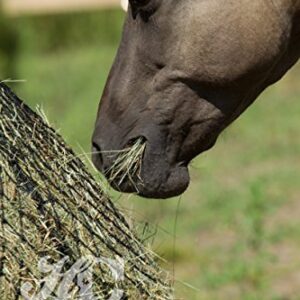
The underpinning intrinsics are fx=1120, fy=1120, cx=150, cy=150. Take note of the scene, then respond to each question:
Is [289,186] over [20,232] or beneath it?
beneath

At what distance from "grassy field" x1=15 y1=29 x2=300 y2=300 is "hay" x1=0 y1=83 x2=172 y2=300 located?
0.21 meters

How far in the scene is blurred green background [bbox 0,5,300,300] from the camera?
520cm

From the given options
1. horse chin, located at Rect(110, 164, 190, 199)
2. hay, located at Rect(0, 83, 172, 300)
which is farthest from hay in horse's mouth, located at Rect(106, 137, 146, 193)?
hay, located at Rect(0, 83, 172, 300)

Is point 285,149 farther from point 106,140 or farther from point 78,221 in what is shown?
point 78,221

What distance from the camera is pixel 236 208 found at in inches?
265

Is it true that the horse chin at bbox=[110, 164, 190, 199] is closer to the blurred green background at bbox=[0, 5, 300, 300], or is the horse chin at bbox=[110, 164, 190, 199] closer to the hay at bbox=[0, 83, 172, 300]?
the blurred green background at bbox=[0, 5, 300, 300]

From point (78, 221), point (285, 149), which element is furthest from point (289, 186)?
point (78, 221)

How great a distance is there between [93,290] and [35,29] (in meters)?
14.0

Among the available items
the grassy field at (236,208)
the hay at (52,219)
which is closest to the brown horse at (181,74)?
the grassy field at (236,208)

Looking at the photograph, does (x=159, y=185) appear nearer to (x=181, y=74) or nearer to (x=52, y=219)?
(x=181, y=74)

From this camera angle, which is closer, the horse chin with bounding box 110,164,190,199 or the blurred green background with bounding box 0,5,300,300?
the horse chin with bounding box 110,164,190,199

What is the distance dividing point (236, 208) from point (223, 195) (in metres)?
0.45

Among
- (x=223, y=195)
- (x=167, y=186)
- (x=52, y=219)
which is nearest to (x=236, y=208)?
(x=223, y=195)

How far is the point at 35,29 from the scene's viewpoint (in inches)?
650
